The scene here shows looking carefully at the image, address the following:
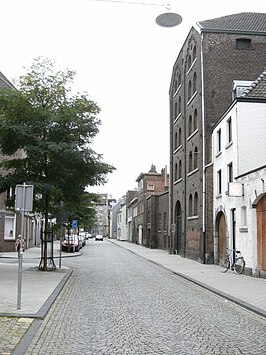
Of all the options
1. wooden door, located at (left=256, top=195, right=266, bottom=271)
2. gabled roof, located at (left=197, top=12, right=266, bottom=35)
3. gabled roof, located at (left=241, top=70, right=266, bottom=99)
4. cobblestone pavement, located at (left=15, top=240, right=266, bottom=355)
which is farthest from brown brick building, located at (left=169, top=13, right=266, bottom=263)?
cobblestone pavement, located at (left=15, top=240, right=266, bottom=355)

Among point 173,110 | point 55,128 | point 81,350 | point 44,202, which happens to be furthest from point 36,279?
point 173,110

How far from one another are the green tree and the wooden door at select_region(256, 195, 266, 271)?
6.18m

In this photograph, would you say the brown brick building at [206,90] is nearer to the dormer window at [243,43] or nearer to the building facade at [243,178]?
the dormer window at [243,43]

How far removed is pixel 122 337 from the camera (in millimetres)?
7820

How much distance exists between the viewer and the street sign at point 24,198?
10469 mm

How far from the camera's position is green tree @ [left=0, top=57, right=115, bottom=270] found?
1833 cm

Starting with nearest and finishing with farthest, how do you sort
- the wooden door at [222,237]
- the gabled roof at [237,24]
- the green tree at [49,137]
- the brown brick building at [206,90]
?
1. the green tree at [49,137]
2. the wooden door at [222,237]
3. the brown brick building at [206,90]
4. the gabled roof at [237,24]

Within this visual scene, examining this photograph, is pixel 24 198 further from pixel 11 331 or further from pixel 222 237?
pixel 222 237

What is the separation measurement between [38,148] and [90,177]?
8.91 ft

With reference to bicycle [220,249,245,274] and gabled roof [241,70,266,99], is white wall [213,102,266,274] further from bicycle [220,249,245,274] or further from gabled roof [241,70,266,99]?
gabled roof [241,70,266,99]

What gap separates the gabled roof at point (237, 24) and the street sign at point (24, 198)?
21356 millimetres

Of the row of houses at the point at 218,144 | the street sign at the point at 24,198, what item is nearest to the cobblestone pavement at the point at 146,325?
the street sign at the point at 24,198

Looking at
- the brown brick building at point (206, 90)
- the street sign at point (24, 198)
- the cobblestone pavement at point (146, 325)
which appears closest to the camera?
the cobblestone pavement at point (146, 325)

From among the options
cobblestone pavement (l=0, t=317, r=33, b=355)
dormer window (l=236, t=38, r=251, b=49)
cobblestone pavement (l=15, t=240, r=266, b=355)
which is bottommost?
cobblestone pavement (l=15, t=240, r=266, b=355)
